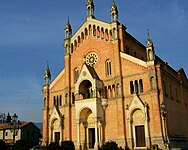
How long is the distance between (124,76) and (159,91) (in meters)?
5.96

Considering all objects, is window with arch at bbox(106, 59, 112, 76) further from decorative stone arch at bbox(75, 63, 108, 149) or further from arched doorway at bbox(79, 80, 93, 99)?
arched doorway at bbox(79, 80, 93, 99)

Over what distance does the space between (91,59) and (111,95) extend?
24.0 feet

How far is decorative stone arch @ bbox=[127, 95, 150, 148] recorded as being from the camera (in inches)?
1321

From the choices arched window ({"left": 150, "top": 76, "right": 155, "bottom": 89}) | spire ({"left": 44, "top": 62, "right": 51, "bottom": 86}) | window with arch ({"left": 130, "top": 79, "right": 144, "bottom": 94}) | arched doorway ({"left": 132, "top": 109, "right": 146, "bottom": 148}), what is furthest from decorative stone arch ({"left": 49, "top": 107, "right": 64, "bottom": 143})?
arched window ({"left": 150, "top": 76, "right": 155, "bottom": 89})

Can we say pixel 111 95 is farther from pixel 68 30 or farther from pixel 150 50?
pixel 68 30

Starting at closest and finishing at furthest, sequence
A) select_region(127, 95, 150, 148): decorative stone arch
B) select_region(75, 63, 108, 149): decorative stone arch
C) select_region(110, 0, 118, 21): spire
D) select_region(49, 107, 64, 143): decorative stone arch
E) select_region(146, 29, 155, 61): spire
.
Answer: select_region(127, 95, 150, 148): decorative stone arch → select_region(146, 29, 155, 61): spire → select_region(75, 63, 108, 149): decorative stone arch → select_region(110, 0, 118, 21): spire → select_region(49, 107, 64, 143): decorative stone arch

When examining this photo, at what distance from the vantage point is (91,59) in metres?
41.4

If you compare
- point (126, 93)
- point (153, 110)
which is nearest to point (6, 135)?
point (126, 93)

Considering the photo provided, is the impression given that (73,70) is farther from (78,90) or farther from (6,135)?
(6,135)

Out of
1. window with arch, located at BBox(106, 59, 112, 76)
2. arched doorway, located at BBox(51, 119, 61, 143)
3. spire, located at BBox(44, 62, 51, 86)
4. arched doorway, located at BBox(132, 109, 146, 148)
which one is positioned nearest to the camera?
arched doorway, located at BBox(132, 109, 146, 148)

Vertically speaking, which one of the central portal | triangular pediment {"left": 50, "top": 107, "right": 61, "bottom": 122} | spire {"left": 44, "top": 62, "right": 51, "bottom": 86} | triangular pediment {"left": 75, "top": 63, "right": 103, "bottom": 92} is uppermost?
spire {"left": 44, "top": 62, "right": 51, "bottom": 86}

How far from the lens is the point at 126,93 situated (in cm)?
3619

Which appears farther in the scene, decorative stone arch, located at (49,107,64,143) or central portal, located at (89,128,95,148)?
decorative stone arch, located at (49,107,64,143)

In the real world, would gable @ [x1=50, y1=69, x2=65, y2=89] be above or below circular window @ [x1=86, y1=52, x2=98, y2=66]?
below
